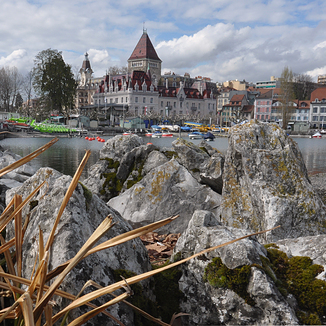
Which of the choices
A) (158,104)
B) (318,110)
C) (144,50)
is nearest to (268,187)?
(318,110)

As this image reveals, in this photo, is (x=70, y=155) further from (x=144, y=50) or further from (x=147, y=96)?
(x=144, y=50)

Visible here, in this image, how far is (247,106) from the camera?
375ft

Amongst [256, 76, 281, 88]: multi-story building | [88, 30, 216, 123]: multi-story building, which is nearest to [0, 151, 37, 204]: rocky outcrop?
[88, 30, 216, 123]: multi-story building

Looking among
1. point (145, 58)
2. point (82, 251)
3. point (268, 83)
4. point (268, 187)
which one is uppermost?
point (145, 58)

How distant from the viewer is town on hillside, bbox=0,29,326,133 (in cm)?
8081

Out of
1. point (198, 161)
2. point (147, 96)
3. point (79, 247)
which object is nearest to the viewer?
point (79, 247)

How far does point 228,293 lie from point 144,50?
131 meters

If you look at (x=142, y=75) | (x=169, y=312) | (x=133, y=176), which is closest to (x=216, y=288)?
(x=169, y=312)

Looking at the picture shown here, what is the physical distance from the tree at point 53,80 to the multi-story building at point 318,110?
66.9 m

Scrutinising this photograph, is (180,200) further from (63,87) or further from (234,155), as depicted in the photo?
(63,87)

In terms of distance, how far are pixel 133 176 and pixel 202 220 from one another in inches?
210

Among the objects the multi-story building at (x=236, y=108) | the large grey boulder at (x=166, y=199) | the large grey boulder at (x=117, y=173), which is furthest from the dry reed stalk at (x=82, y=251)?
the multi-story building at (x=236, y=108)

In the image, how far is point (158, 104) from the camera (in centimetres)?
11312

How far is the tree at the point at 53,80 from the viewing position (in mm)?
71875
